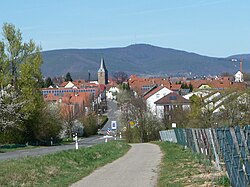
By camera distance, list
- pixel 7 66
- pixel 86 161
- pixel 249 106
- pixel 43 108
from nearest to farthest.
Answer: pixel 86 161
pixel 249 106
pixel 7 66
pixel 43 108

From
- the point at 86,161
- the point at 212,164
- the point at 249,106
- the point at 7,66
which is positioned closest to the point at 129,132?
the point at 7,66

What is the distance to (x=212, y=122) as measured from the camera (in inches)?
2032

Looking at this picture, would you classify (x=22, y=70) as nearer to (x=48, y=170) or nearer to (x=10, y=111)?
(x=10, y=111)

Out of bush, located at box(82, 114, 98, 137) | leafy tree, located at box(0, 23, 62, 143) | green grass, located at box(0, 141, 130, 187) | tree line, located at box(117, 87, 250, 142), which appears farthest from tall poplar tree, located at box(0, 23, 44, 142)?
bush, located at box(82, 114, 98, 137)

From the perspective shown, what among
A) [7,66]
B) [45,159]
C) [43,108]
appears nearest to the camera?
[45,159]

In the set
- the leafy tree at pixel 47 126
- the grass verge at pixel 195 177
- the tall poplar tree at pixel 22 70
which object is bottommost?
the grass verge at pixel 195 177

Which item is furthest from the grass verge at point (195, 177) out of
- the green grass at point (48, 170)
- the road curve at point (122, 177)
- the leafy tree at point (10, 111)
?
the leafy tree at point (10, 111)

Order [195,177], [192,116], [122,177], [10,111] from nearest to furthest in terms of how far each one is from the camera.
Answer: [195,177]
[122,177]
[10,111]
[192,116]

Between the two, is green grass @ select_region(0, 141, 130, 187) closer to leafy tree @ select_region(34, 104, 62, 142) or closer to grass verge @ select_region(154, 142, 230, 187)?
grass verge @ select_region(154, 142, 230, 187)

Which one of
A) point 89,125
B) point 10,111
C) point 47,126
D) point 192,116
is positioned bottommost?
point 89,125

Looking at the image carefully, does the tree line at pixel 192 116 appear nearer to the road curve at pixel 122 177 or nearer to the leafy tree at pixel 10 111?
the leafy tree at pixel 10 111

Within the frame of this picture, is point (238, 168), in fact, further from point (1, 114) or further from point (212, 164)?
point (1, 114)

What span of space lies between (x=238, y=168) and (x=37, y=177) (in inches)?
340

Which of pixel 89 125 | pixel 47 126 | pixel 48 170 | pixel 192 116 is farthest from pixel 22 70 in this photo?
pixel 89 125
